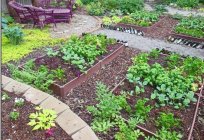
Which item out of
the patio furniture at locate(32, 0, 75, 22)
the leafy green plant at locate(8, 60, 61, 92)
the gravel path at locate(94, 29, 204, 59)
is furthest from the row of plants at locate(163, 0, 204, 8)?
the leafy green plant at locate(8, 60, 61, 92)

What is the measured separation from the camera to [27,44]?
7.45m

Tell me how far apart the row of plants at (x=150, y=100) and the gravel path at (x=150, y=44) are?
4.01ft

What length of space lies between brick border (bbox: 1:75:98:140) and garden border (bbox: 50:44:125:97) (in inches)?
23.7

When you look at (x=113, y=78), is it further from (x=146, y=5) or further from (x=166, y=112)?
(x=146, y=5)

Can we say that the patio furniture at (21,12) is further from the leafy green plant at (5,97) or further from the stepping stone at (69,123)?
the stepping stone at (69,123)

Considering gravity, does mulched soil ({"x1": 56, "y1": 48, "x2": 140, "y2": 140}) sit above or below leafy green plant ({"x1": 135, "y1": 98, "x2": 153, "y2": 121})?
below

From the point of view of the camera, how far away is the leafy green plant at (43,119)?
360 cm

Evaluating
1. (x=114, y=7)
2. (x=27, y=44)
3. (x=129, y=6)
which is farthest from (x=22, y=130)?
(x=114, y=7)

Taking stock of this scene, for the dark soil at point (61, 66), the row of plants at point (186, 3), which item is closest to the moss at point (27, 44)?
the dark soil at point (61, 66)

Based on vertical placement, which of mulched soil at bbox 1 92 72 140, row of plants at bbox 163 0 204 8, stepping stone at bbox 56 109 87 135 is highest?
mulched soil at bbox 1 92 72 140

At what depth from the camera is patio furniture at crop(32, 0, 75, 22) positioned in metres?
9.87

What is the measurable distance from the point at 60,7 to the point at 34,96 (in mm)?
6933

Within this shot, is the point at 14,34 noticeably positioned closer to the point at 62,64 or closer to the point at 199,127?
the point at 62,64

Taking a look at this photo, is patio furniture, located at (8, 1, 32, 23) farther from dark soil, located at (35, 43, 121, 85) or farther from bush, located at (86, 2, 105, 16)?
dark soil, located at (35, 43, 121, 85)
